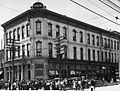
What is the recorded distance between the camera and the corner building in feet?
126

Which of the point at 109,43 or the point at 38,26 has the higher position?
the point at 38,26

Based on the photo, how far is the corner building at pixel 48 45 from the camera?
1513 inches

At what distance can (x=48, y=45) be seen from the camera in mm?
39250

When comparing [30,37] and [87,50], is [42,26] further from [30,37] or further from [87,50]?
[87,50]

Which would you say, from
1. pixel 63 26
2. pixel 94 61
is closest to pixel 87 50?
pixel 94 61

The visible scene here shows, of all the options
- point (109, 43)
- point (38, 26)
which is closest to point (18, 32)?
point (38, 26)

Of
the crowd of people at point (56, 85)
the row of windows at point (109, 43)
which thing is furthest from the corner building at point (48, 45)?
the crowd of people at point (56, 85)

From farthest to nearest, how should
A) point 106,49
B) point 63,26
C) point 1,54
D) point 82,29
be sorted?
1. point 106,49
2. point 1,54
3. point 82,29
4. point 63,26

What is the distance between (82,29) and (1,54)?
19.3 meters

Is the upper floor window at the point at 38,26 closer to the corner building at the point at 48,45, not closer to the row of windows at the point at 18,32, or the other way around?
the corner building at the point at 48,45

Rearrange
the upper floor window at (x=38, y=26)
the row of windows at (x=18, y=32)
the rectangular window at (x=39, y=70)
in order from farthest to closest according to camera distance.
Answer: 1. the row of windows at (x=18, y=32)
2. the upper floor window at (x=38, y=26)
3. the rectangular window at (x=39, y=70)

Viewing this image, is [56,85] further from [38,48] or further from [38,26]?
[38,26]

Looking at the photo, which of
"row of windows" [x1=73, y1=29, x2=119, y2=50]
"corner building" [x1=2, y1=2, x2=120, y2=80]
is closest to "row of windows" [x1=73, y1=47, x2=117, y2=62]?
"corner building" [x1=2, y1=2, x2=120, y2=80]

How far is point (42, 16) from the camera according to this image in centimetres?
3853
